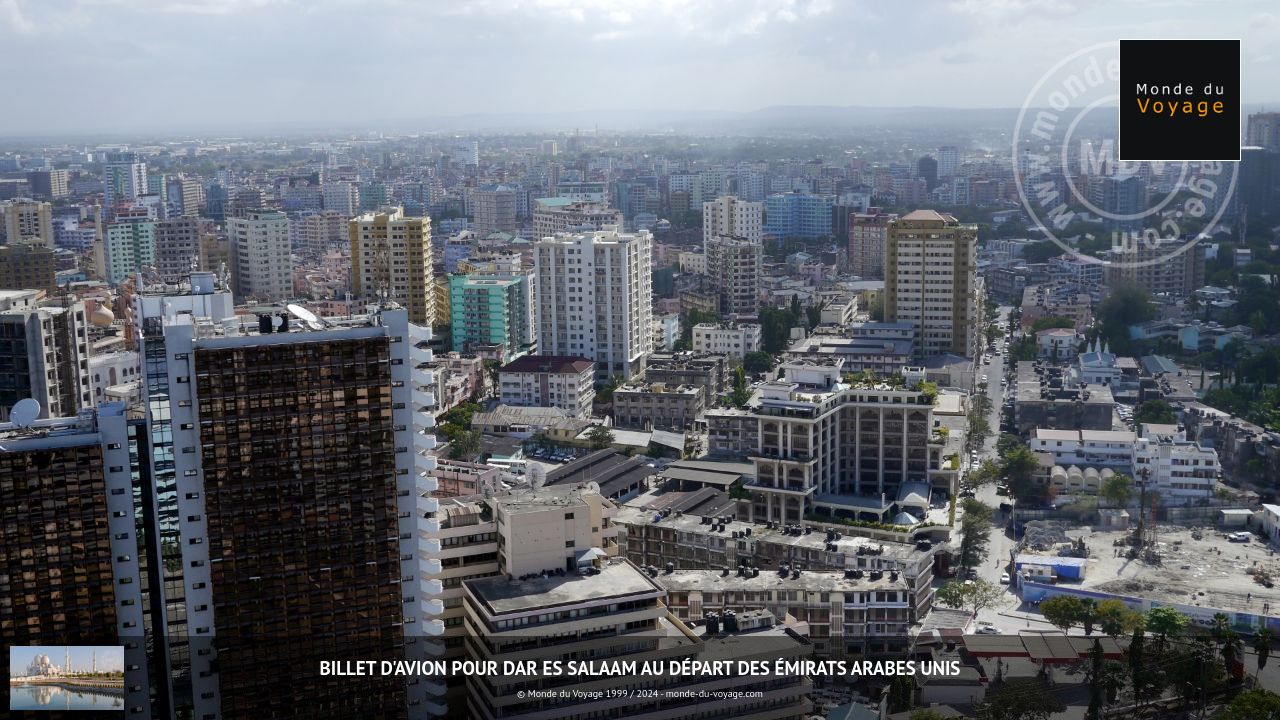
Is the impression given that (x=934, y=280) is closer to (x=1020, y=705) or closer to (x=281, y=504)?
(x=1020, y=705)

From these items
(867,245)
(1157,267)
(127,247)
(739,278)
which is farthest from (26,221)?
(1157,267)

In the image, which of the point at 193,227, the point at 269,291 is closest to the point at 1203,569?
the point at 269,291

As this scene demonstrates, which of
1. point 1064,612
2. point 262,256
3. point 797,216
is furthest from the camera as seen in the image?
point 797,216

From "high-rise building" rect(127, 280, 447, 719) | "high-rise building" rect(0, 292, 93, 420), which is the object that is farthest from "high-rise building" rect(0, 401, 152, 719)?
"high-rise building" rect(0, 292, 93, 420)

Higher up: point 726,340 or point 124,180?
point 124,180

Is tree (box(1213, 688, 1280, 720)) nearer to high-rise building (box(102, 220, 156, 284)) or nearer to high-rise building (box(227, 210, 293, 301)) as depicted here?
high-rise building (box(227, 210, 293, 301))

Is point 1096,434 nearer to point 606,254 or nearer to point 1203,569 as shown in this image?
point 1203,569

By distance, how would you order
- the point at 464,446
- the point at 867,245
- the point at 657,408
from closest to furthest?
the point at 464,446 < the point at 657,408 < the point at 867,245
